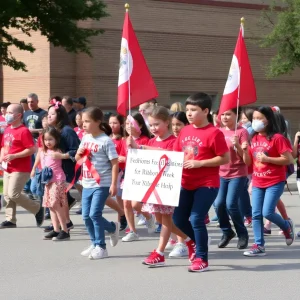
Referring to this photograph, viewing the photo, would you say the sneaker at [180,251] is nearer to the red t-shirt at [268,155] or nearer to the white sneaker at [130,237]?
the red t-shirt at [268,155]

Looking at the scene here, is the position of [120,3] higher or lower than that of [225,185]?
higher

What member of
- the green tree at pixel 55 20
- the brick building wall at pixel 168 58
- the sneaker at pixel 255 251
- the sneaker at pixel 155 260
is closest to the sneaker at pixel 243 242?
the sneaker at pixel 255 251

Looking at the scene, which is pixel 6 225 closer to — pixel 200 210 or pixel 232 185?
pixel 232 185

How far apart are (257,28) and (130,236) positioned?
22599mm

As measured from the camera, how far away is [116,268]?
28.6ft

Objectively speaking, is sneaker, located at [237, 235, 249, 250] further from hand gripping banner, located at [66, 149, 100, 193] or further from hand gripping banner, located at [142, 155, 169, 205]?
hand gripping banner, located at [66, 149, 100, 193]

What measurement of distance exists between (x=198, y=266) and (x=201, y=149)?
3.80 feet

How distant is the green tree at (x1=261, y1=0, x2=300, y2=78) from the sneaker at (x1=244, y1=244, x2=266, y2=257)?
65.7ft

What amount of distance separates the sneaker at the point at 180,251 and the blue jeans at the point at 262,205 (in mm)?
797

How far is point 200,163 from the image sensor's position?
8.26 meters

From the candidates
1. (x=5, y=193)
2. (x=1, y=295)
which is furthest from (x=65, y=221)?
(x=1, y=295)

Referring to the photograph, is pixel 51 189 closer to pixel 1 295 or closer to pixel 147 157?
pixel 147 157

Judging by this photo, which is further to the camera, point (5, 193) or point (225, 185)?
point (5, 193)

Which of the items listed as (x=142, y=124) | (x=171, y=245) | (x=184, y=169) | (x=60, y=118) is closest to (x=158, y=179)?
(x=184, y=169)
